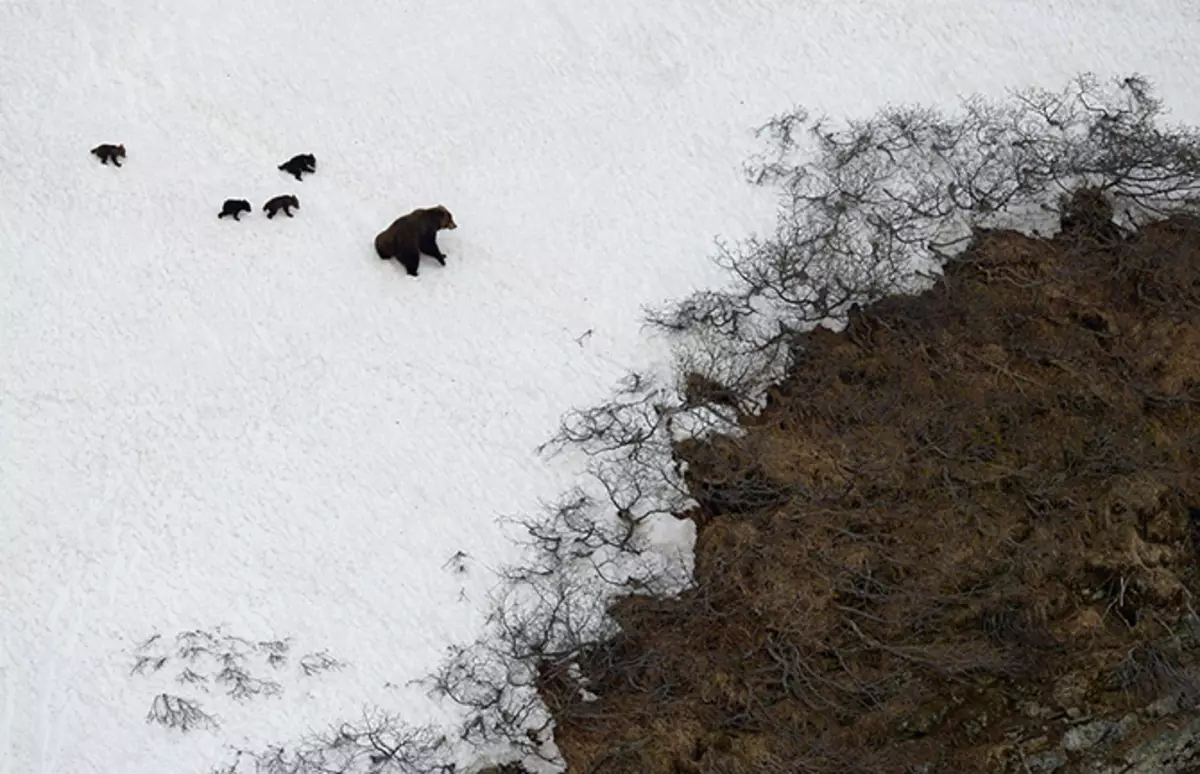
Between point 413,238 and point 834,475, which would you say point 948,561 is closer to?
point 834,475

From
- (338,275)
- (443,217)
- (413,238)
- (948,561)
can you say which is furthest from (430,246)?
(948,561)

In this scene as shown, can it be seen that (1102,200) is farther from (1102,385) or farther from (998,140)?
(1102,385)

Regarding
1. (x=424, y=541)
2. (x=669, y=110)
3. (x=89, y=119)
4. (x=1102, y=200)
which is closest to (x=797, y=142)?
(x=669, y=110)

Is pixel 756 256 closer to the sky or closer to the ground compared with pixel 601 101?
closer to the ground

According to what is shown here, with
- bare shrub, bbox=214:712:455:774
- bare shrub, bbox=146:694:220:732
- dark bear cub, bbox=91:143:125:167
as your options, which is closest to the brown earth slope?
bare shrub, bbox=214:712:455:774

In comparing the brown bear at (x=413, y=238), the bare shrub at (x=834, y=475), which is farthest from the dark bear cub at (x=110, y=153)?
the bare shrub at (x=834, y=475)
